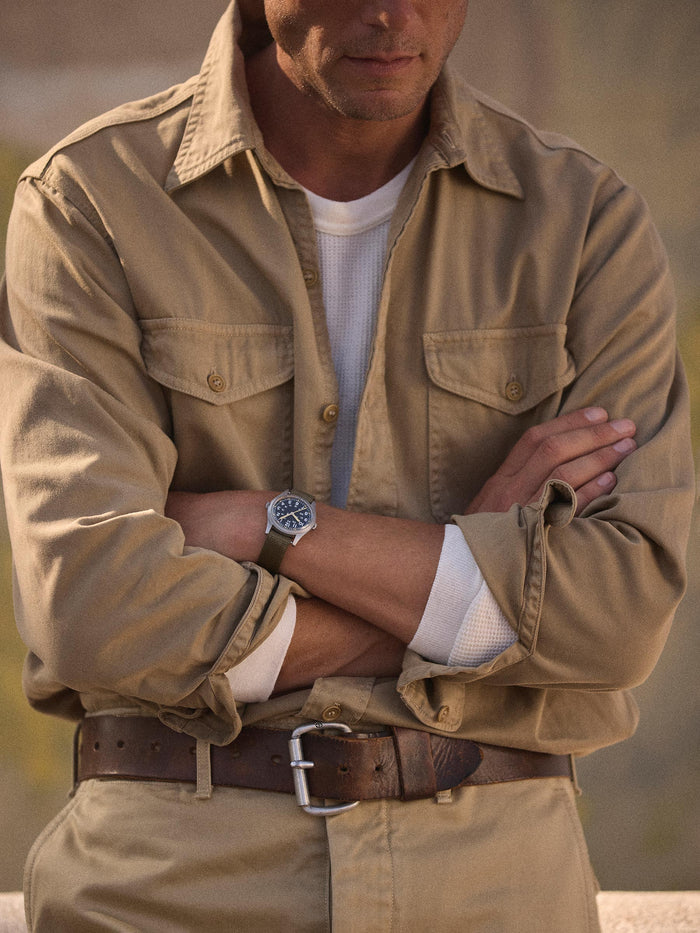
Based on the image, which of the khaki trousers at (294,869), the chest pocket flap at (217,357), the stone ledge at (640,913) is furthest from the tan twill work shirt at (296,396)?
the stone ledge at (640,913)

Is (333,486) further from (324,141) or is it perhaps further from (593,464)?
(324,141)

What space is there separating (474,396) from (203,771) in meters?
0.72

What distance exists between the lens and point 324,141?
201cm

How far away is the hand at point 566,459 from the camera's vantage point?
181 centimetres

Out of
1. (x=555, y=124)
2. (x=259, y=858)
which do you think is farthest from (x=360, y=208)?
(x=555, y=124)

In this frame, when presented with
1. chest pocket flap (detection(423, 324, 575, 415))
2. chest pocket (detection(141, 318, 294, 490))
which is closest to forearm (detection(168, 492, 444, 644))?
chest pocket (detection(141, 318, 294, 490))

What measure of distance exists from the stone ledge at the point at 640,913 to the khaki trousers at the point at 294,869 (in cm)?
56

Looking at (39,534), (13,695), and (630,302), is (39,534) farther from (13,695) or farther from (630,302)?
(13,695)

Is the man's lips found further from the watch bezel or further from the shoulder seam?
the watch bezel

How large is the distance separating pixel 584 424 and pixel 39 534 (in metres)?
0.83

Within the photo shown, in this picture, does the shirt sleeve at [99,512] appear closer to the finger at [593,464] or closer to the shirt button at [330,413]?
the shirt button at [330,413]

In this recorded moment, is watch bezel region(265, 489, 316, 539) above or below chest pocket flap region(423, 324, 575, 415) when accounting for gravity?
below

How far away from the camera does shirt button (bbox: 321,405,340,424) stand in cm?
190

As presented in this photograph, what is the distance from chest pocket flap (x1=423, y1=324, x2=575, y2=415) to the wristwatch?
0.33 meters
